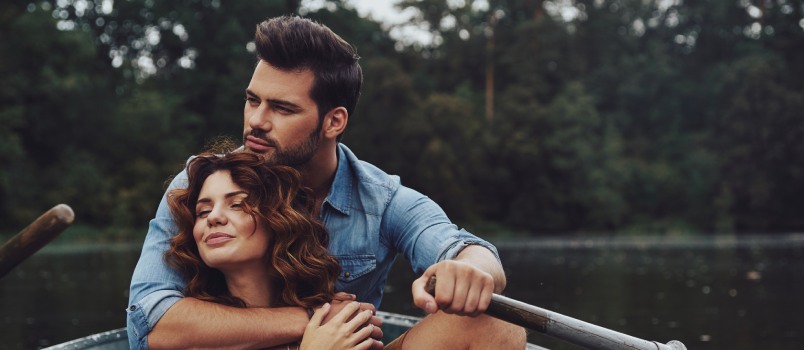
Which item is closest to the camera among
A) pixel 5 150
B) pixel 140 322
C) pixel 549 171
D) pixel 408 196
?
pixel 140 322

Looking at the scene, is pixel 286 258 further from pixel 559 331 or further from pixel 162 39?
pixel 162 39

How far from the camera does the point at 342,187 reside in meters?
3.35

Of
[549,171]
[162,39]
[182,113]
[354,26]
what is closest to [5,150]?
[182,113]

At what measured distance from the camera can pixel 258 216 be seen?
9.38 feet

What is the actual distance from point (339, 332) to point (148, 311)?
0.52 metres

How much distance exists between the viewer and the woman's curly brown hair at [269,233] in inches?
114

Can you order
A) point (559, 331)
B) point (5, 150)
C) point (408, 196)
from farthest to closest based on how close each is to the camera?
1. point (5, 150)
2. point (408, 196)
3. point (559, 331)

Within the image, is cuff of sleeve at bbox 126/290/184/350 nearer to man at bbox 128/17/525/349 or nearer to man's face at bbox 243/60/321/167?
man at bbox 128/17/525/349

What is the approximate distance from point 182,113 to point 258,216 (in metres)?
32.3

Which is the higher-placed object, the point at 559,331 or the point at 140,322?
the point at 559,331

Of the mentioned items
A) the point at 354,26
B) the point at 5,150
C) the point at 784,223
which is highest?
the point at 354,26

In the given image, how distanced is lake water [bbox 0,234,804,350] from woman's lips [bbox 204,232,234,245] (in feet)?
2.99

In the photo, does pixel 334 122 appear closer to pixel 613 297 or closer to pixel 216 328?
pixel 216 328

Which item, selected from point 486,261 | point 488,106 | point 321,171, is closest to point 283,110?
point 321,171
